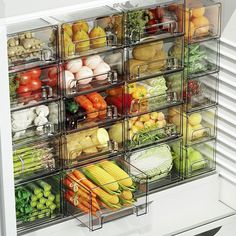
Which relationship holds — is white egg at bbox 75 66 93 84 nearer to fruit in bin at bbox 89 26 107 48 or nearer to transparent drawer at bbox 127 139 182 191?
fruit in bin at bbox 89 26 107 48

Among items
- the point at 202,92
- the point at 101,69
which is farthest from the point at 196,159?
the point at 101,69

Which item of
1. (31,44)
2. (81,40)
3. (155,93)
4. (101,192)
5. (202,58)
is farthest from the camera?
(202,58)

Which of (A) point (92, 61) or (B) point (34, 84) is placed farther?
(A) point (92, 61)

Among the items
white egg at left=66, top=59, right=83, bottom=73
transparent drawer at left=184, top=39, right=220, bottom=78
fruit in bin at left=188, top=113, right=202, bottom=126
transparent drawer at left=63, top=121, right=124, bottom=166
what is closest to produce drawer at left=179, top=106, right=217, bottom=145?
fruit in bin at left=188, top=113, right=202, bottom=126

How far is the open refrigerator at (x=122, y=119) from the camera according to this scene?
2779 millimetres

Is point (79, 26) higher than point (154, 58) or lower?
higher

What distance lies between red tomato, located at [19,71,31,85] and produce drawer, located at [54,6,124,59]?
13 centimetres

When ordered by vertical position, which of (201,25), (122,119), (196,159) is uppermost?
(201,25)

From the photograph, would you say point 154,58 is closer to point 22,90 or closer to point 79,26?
point 79,26

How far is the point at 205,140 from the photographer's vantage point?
3.23m

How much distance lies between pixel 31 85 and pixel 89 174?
0.38m

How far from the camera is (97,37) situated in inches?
112

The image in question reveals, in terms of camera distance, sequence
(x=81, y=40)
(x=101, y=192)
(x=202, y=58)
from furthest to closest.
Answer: (x=202, y=58) → (x=101, y=192) → (x=81, y=40)

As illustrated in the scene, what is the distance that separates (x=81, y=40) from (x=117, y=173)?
46cm
